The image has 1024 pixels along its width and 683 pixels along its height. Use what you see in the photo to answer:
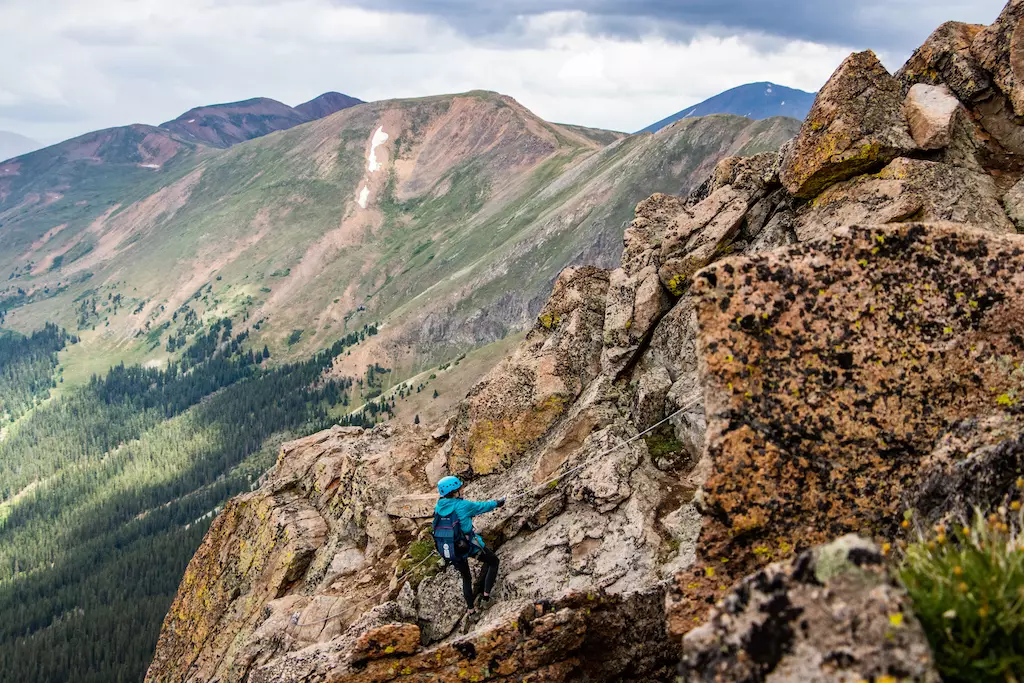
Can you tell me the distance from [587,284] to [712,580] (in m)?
18.2

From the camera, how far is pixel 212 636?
27281mm

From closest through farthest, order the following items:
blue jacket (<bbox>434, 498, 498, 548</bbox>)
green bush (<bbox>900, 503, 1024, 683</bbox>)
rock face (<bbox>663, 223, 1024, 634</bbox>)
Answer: green bush (<bbox>900, 503, 1024, 683</bbox>), rock face (<bbox>663, 223, 1024, 634</bbox>), blue jacket (<bbox>434, 498, 498, 548</bbox>)

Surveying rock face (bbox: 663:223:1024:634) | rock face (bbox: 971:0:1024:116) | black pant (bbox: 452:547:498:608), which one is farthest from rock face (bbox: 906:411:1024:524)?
rock face (bbox: 971:0:1024:116)

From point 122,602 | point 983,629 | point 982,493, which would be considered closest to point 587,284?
point 982,493

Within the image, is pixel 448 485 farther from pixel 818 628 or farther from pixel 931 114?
pixel 931 114

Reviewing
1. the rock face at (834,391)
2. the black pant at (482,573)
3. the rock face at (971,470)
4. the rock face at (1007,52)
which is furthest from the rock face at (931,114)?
the black pant at (482,573)

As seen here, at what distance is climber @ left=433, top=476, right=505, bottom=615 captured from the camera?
1711 centimetres

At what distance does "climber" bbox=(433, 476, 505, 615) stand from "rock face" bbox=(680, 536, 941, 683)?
10.5 meters

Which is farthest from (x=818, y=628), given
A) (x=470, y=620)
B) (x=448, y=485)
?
(x=470, y=620)

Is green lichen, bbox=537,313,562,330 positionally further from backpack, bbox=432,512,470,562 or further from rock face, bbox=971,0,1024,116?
rock face, bbox=971,0,1024,116

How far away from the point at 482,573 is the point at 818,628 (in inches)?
477

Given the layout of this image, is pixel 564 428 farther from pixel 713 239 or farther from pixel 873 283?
pixel 873 283

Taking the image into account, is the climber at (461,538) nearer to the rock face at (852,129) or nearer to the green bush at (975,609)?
the green bush at (975,609)

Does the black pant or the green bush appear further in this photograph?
the black pant
